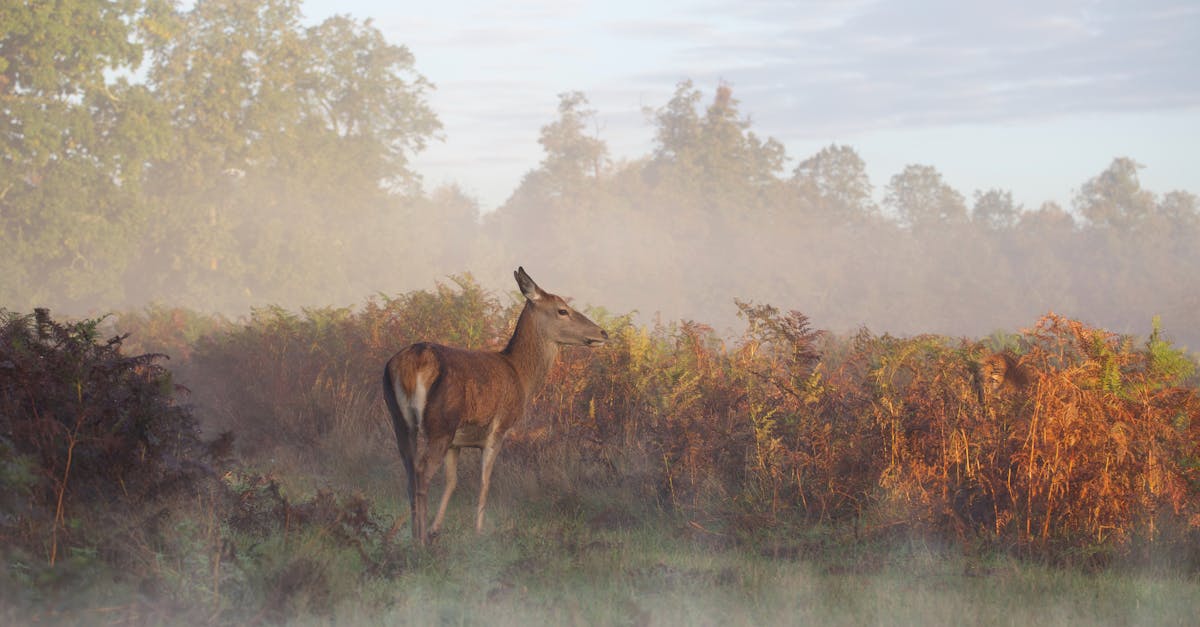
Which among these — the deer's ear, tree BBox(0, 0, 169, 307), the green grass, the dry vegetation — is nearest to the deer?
the deer's ear

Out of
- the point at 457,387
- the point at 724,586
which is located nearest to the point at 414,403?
the point at 457,387

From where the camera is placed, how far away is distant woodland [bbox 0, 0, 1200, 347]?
4084 cm

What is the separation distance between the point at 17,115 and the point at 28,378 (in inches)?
1450

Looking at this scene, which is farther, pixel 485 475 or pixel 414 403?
pixel 485 475

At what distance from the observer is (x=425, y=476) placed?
8.25 meters

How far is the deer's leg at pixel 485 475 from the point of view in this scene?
867cm

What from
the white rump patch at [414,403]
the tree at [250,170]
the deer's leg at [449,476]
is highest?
the tree at [250,170]

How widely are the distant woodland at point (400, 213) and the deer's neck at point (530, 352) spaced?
35.4 m

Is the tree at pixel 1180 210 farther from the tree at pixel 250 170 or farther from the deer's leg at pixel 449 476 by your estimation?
the deer's leg at pixel 449 476

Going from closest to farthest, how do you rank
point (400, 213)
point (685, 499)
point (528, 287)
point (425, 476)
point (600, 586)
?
point (600, 586) → point (425, 476) → point (685, 499) → point (528, 287) → point (400, 213)

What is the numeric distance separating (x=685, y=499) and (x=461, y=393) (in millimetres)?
2339

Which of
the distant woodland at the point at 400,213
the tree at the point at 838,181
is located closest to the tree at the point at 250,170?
the distant woodland at the point at 400,213

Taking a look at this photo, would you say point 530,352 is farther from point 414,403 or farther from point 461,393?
point 414,403

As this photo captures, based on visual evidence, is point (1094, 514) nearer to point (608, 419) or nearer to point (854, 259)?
point (608, 419)
